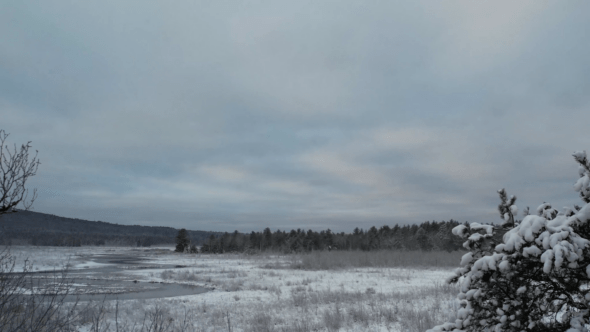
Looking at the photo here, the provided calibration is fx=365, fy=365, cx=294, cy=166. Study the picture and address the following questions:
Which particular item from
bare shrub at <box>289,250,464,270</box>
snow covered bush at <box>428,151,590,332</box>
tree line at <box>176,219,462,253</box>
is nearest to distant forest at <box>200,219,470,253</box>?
tree line at <box>176,219,462,253</box>

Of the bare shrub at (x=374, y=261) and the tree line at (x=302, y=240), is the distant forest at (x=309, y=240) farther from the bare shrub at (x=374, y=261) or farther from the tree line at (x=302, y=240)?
the bare shrub at (x=374, y=261)

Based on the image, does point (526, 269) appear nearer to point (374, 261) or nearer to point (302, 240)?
point (374, 261)

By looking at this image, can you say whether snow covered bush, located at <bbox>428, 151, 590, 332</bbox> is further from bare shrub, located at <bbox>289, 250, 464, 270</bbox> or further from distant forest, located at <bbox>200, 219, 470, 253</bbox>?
distant forest, located at <bbox>200, 219, 470, 253</bbox>

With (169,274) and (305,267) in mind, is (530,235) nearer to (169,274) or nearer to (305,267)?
(169,274)

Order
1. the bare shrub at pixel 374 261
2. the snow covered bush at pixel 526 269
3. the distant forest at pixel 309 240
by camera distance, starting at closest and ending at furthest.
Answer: the snow covered bush at pixel 526 269, the bare shrub at pixel 374 261, the distant forest at pixel 309 240

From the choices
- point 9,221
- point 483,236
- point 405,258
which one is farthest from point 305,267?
point 483,236

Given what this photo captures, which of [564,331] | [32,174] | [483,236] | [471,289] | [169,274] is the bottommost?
[169,274]

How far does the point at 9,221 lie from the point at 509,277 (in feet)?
22.2

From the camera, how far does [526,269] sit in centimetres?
298

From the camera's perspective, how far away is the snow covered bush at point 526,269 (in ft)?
8.77

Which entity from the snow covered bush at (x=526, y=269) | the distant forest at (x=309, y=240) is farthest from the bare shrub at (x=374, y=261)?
the distant forest at (x=309, y=240)

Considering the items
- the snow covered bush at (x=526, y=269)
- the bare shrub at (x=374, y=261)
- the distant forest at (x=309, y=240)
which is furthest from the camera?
the distant forest at (x=309, y=240)

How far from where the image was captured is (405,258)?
119 ft

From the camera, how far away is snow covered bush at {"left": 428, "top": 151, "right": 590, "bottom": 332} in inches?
105
